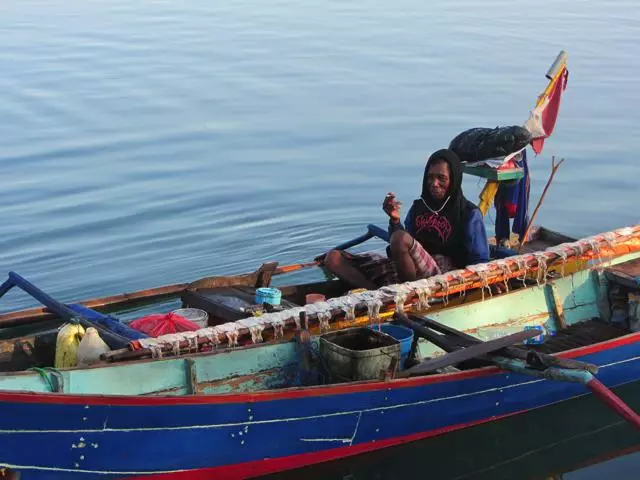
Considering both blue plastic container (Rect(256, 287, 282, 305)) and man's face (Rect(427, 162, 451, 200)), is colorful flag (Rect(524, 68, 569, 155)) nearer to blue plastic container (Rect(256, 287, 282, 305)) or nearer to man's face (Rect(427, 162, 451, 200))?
man's face (Rect(427, 162, 451, 200))

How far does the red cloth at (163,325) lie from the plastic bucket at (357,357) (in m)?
0.92

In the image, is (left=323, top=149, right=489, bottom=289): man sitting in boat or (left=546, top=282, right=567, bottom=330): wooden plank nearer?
(left=323, top=149, right=489, bottom=289): man sitting in boat

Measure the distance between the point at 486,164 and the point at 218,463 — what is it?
3.58 meters

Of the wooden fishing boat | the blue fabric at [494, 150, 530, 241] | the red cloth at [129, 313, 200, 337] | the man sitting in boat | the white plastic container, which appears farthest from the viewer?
the blue fabric at [494, 150, 530, 241]

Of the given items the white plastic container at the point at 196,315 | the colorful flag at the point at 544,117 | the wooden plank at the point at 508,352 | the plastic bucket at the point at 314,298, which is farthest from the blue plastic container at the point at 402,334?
the colorful flag at the point at 544,117

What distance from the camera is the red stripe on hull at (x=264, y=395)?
4961mm

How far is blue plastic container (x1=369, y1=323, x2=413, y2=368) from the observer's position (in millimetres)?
6438

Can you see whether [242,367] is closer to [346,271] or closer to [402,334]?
[402,334]

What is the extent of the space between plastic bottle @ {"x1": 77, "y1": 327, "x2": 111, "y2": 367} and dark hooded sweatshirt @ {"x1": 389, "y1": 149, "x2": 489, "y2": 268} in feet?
8.01

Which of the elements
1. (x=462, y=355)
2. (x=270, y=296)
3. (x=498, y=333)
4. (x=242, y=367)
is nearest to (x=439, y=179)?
(x=498, y=333)

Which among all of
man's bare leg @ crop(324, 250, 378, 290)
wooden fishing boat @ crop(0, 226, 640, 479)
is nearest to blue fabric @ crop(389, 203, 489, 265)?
wooden fishing boat @ crop(0, 226, 640, 479)

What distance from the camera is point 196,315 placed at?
6871mm

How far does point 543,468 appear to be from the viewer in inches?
267

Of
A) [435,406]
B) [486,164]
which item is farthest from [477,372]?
[486,164]
